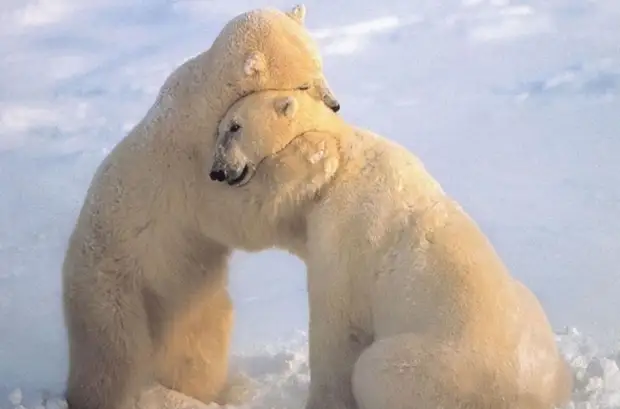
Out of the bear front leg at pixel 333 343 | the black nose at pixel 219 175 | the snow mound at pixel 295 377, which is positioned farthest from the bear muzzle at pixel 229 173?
the snow mound at pixel 295 377

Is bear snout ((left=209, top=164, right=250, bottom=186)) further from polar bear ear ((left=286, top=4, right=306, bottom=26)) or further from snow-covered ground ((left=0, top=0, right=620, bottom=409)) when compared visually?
snow-covered ground ((left=0, top=0, right=620, bottom=409))

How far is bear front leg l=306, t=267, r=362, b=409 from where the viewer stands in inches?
106

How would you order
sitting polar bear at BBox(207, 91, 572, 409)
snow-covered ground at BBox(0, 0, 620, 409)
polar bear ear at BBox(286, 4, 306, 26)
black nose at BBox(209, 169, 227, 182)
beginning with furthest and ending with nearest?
snow-covered ground at BBox(0, 0, 620, 409), polar bear ear at BBox(286, 4, 306, 26), black nose at BBox(209, 169, 227, 182), sitting polar bear at BBox(207, 91, 572, 409)

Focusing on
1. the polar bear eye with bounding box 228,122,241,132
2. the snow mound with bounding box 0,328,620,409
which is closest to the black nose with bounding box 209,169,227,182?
the polar bear eye with bounding box 228,122,241,132

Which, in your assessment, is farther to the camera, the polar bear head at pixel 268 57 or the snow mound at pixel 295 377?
the snow mound at pixel 295 377

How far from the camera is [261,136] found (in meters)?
2.81

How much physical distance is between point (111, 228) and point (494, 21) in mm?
4964

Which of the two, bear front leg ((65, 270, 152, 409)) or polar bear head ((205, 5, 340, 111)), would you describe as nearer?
polar bear head ((205, 5, 340, 111))

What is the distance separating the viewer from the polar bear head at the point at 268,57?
2881 mm

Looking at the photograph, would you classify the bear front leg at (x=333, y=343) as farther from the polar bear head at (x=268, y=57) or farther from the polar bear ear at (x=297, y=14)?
the polar bear ear at (x=297, y=14)

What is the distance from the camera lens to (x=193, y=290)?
320 centimetres

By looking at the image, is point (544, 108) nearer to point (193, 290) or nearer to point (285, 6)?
point (285, 6)

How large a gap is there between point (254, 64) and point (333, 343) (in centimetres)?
82

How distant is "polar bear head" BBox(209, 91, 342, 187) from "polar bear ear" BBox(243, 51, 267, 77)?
66 mm
